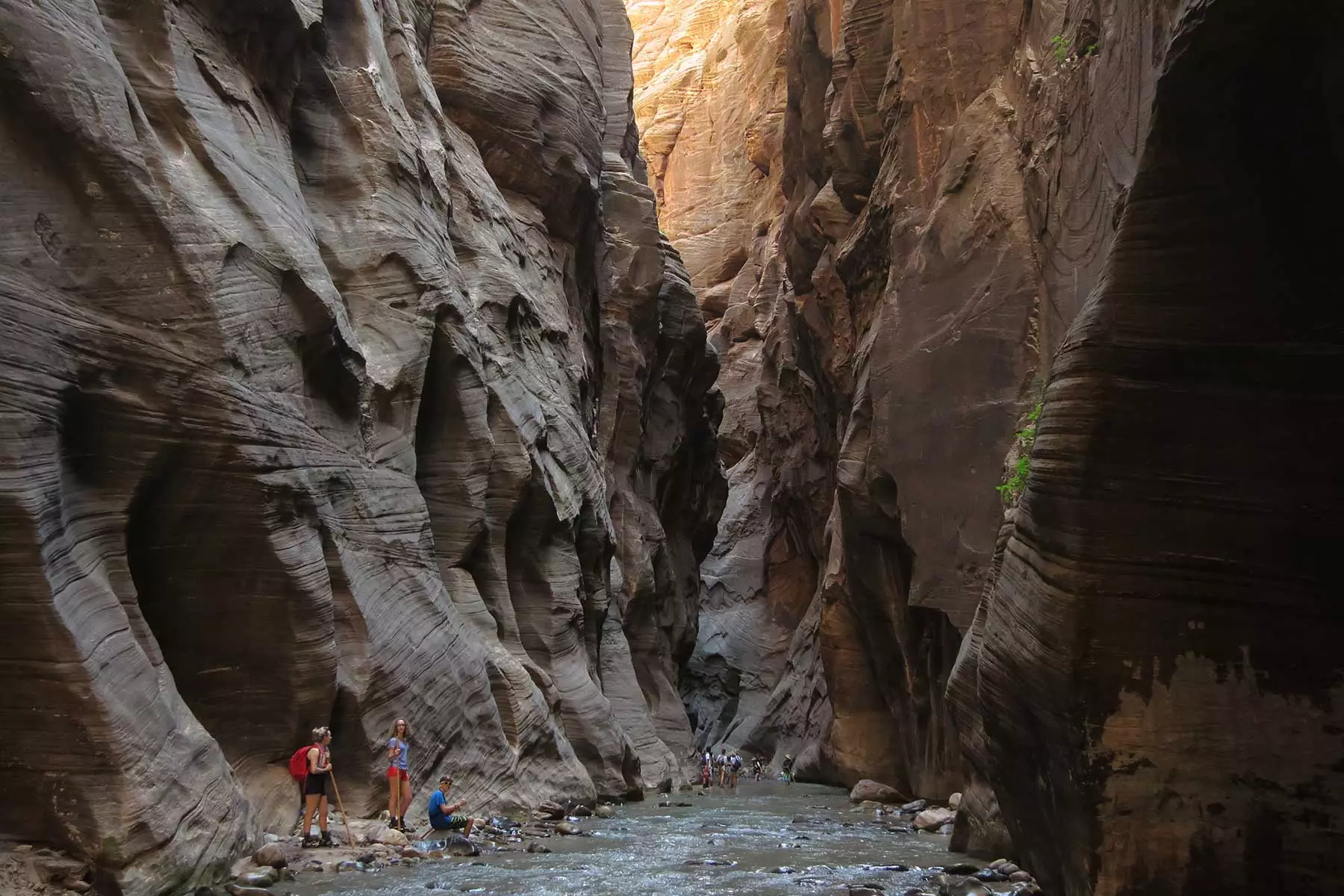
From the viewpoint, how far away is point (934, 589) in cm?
1972

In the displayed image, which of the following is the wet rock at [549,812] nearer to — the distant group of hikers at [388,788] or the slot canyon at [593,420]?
the slot canyon at [593,420]

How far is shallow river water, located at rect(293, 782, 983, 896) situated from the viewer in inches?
388

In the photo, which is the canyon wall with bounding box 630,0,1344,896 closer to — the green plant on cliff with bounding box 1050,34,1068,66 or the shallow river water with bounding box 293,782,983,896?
the green plant on cliff with bounding box 1050,34,1068,66

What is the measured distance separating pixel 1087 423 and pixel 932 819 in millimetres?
12033

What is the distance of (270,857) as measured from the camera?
9.62 m

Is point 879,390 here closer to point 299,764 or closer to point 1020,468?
point 1020,468

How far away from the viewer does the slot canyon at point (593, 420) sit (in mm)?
7055

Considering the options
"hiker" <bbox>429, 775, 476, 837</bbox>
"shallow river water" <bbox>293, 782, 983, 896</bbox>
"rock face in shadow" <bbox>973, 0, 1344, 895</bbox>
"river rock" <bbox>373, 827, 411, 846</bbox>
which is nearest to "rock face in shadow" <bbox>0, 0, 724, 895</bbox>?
"hiker" <bbox>429, 775, 476, 837</bbox>

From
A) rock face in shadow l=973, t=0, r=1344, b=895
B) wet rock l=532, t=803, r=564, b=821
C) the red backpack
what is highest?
rock face in shadow l=973, t=0, r=1344, b=895

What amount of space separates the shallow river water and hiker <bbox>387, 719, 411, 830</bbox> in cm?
125

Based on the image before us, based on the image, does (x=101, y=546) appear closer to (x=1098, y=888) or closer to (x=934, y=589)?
(x=1098, y=888)

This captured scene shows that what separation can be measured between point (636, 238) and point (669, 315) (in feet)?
11.9

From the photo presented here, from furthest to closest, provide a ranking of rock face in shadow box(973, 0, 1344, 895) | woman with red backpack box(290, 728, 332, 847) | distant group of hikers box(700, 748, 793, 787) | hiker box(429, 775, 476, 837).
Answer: distant group of hikers box(700, 748, 793, 787), hiker box(429, 775, 476, 837), woman with red backpack box(290, 728, 332, 847), rock face in shadow box(973, 0, 1344, 895)

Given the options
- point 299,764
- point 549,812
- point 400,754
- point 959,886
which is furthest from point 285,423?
point 959,886
